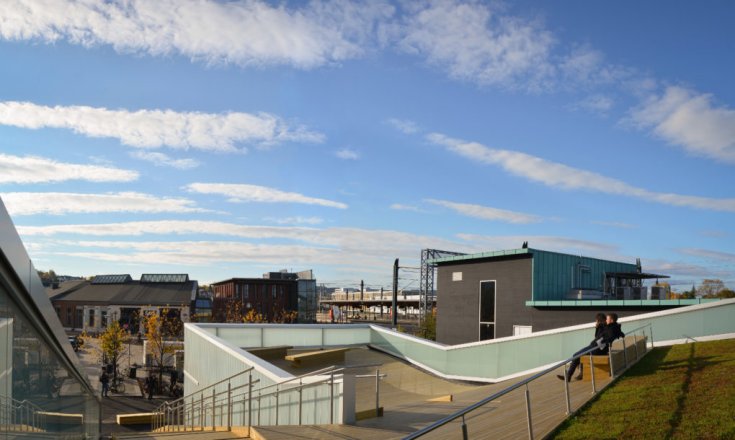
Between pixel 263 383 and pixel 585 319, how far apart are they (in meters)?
15.1

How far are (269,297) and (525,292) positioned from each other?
59.9m

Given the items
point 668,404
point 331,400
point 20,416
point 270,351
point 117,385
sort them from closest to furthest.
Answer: point 20,416, point 668,404, point 331,400, point 270,351, point 117,385

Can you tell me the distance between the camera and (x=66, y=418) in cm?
731

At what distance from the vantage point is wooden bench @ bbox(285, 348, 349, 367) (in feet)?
63.8

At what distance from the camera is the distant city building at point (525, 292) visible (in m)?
24.4

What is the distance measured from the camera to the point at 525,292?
84.3 ft

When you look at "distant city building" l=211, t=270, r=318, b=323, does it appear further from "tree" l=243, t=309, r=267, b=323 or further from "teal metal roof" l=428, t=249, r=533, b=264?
"teal metal roof" l=428, t=249, r=533, b=264

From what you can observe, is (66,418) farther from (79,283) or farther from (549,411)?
(79,283)

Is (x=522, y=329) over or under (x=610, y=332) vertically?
under

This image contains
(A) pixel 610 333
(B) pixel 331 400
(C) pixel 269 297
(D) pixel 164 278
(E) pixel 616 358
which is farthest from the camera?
(D) pixel 164 278

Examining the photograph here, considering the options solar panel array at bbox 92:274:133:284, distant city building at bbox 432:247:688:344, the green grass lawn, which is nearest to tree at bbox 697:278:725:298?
distant city building at bbox 432:247:688:344

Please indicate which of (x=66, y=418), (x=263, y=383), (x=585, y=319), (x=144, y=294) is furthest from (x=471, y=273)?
(x=144, y=294)

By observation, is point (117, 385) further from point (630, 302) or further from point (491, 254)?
point (630, 302)

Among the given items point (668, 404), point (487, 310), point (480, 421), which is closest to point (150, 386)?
point (487, 310)
